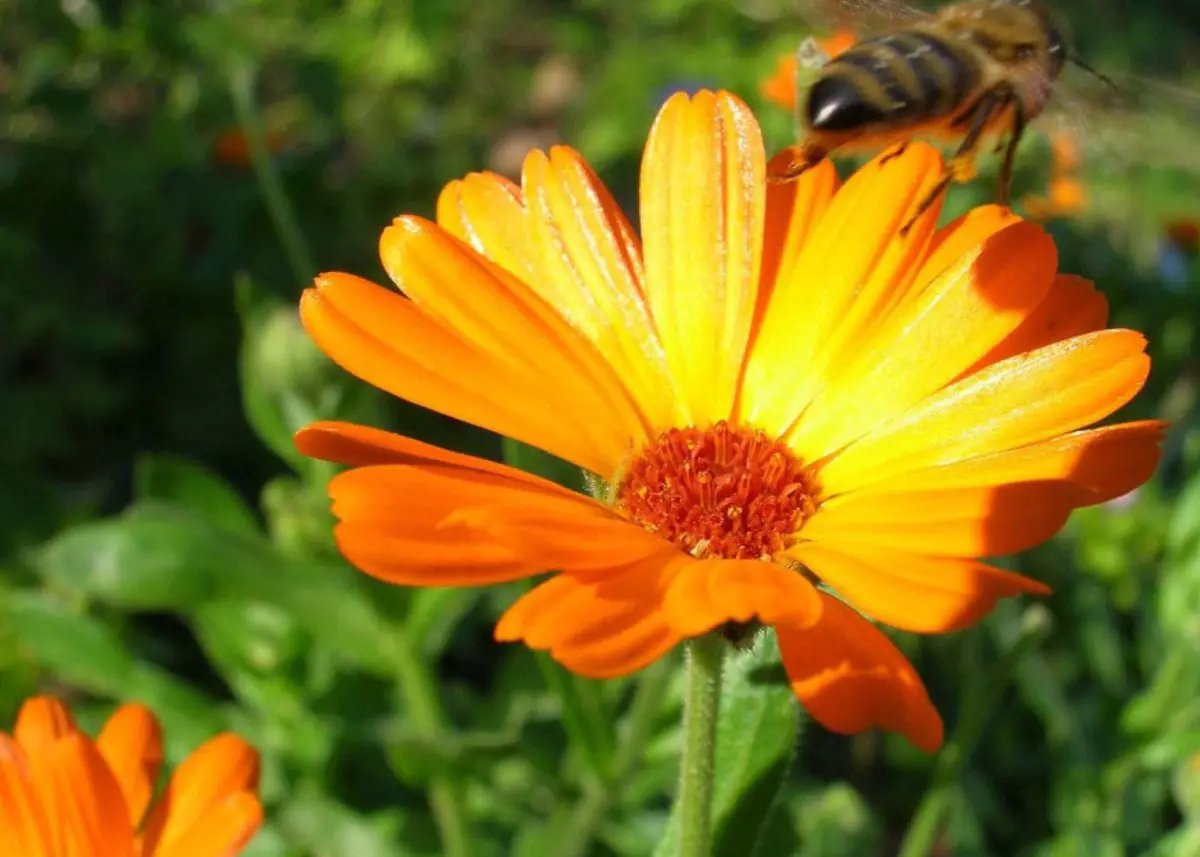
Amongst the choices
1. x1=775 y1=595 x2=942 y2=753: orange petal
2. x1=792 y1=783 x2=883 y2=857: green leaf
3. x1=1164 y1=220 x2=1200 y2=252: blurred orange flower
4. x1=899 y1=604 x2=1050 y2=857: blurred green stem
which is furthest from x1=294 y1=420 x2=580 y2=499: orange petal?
x1=1164 y1=220 x2=1200 y2=252: blurred orange flower

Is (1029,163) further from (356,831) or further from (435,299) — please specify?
(356,831)

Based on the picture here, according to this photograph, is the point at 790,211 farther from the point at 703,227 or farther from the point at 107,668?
the point at 107,668

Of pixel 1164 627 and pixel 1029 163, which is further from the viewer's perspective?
pixel 1164 627

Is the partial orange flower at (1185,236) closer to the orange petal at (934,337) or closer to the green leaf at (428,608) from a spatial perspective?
the green leaf at (428,608)

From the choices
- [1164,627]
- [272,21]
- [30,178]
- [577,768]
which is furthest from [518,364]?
[272,21]

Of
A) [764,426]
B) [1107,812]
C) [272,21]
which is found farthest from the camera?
[272,21]

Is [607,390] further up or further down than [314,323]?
further down

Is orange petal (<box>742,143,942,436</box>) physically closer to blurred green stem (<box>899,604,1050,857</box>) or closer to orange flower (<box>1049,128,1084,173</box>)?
blurred green stem (<box>899,604,1050,857</box>)

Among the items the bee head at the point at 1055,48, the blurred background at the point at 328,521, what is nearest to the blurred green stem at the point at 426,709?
the blurred background at the point at 328,521
